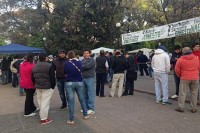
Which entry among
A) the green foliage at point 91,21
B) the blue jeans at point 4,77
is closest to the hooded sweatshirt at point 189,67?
the blue jeans at point 4,77

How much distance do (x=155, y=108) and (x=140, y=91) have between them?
12.0 ft

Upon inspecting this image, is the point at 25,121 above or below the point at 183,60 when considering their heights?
below

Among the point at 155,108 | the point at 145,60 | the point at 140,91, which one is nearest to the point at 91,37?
the point at 145,60

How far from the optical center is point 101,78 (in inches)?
414

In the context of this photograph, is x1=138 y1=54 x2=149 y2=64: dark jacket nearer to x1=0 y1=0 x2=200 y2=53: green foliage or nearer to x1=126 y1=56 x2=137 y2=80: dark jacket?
x1=0 y1=0 x2=200 y2=53: green foliage

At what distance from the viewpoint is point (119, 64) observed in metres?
10.2

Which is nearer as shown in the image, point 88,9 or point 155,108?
point 155,108

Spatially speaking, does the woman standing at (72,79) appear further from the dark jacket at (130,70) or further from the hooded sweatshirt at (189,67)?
the dark jacket at (130,70)

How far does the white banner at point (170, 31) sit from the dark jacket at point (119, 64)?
7.89 feet

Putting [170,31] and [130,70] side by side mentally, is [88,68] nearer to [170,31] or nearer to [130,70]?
[130,70]

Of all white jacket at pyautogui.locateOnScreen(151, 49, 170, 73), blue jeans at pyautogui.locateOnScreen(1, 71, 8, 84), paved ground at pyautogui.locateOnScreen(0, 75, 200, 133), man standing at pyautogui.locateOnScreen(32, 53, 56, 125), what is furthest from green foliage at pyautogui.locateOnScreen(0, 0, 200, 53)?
man standing at pyautogui.locateOnScreen(32, 53, 56, 125)

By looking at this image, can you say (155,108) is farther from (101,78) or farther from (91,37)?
(91,37)

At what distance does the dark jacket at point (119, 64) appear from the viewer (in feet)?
33.6

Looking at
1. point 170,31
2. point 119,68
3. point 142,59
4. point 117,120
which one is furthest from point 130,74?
point 142,59
